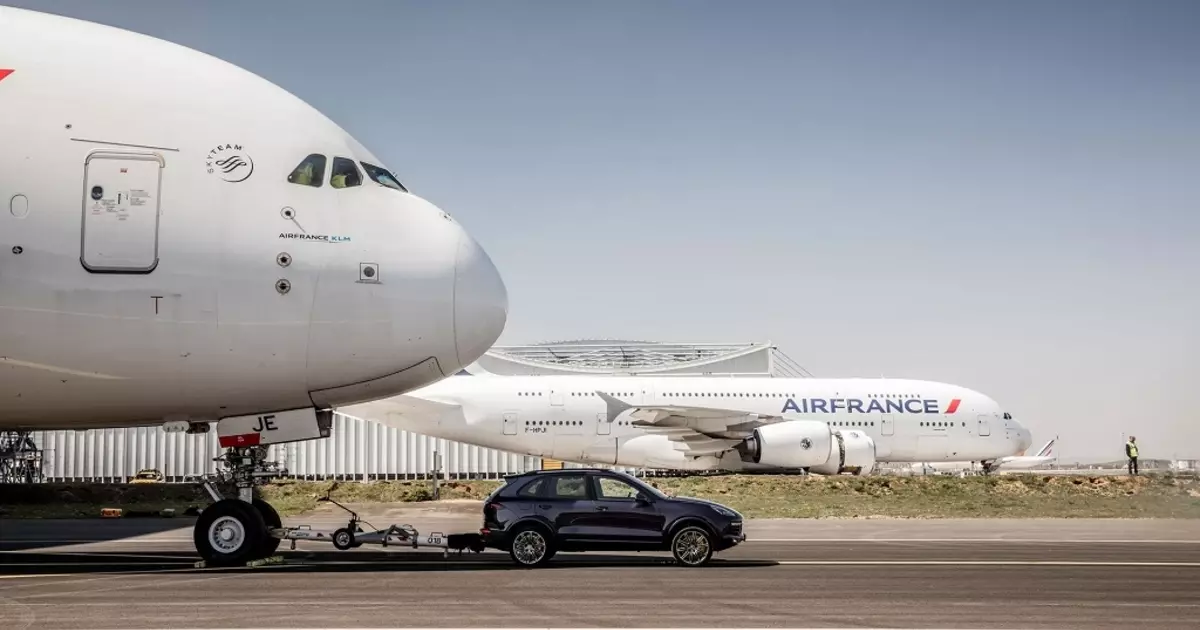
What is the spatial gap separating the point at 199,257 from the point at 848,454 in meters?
29.7

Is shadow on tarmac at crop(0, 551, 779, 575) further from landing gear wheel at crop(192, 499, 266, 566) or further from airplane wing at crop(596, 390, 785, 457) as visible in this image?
airplane wing at crop(596, 390, 785, 457)

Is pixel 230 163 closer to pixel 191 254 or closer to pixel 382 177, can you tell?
pixel 191 254

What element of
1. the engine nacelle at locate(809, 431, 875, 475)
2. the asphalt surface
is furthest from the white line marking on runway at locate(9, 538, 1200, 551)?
the engine nacelle at locate(809, 431, 875, 475)

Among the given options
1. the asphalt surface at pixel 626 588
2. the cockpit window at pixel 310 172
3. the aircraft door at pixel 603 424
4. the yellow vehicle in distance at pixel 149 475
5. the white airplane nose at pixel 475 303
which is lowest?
the yellow vehicle in distance at pixel 149 475

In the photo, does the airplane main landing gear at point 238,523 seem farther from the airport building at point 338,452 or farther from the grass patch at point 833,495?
the airport building at point 338,452

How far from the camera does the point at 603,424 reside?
40.1 meters

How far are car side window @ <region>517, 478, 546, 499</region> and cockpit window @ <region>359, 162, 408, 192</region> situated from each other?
4.65 meters

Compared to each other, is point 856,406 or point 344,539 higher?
point 856,406

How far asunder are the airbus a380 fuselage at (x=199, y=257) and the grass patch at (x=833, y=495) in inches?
707

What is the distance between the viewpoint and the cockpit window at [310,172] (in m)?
13.6

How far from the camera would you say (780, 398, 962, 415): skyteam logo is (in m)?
41.4

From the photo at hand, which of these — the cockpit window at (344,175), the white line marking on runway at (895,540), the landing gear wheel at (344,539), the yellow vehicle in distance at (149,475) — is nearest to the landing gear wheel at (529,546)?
the landing gear wheel at (344,539)

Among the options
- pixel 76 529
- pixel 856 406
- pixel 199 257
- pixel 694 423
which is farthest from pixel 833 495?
pixel 199 257

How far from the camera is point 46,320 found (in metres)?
12.4
